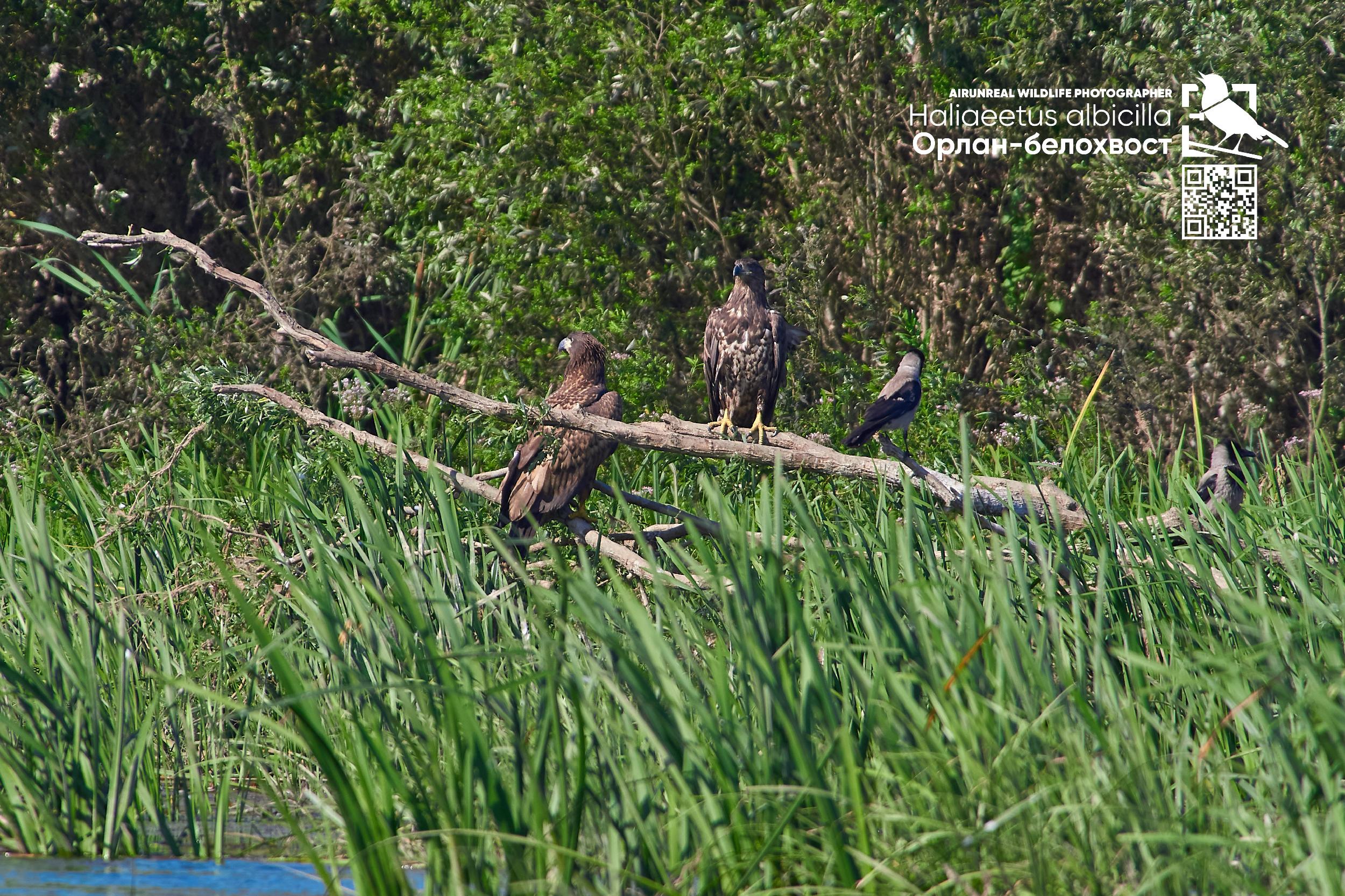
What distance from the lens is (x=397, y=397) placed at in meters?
5.25

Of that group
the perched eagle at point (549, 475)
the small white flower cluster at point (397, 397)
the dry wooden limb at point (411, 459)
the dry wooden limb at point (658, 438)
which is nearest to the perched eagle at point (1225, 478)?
the dry wooden limb at point (658, 438)

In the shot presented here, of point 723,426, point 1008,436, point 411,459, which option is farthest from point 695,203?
point 411,459

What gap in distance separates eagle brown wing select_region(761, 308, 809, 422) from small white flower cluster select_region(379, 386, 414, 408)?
151cm

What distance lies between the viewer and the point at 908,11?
6.14 meters

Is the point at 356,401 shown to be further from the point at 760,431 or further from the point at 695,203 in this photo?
the point at 695,203

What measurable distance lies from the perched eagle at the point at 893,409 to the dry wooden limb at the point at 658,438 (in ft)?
2.92

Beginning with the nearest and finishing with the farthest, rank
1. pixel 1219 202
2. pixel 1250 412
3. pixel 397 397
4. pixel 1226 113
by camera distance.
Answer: pixel 397 397, pixel 1226 113, pixel 1219 202, pixel 1250 412

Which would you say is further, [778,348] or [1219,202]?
[1219,202]

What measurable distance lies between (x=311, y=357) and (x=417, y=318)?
467 centimetres

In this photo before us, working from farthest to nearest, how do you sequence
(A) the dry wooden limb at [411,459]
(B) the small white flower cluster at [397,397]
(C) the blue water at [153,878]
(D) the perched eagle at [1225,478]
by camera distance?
(B) the small white flower cluster at [397,397], (D) the perched eagle at [1225,478], (A) the dry wooden limb at [411,459], (C) the blue water at [153,878]

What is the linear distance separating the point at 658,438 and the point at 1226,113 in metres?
3.68

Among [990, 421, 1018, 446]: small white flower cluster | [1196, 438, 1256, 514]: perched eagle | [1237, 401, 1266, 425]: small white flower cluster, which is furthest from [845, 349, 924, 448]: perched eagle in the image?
[1237, 401, 1266, 425]: small white flower cluster

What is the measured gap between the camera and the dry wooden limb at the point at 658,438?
3639 millimetres

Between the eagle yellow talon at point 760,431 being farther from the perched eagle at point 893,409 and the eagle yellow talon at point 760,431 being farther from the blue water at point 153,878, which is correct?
the blue water at point 153,878
